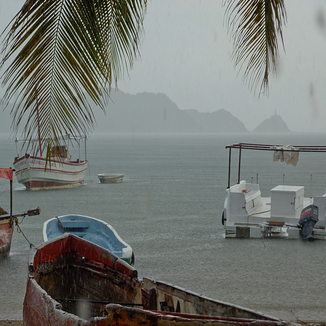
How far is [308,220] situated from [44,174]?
31048 mm

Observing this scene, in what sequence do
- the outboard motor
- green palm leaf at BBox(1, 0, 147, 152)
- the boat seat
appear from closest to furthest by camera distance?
green palm leaf at BBox(1, 0, 147, 152) → the boat seat → the outboard motor

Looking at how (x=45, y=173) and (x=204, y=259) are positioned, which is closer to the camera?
(x=204, y=259)

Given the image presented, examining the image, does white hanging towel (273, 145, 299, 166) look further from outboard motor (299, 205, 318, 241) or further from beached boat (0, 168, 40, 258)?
beached boat (0, 168, 40, 258)

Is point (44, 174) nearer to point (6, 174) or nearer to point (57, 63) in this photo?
point (6, 174)

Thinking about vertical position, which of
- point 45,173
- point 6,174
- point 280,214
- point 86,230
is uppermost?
point 6,174

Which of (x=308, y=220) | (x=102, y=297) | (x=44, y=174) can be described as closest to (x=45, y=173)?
(x=44, y=174)

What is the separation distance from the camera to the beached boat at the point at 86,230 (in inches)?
545

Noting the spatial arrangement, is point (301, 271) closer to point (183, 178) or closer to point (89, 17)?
point (89, 17)

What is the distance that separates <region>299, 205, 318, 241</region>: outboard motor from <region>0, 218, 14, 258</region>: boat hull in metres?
10.9

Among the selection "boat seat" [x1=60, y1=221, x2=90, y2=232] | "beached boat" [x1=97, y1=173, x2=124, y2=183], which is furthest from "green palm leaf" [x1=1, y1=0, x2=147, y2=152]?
"beached boat" [x1=97, y1=173, x2=124, y2=183]

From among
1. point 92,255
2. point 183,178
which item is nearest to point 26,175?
point 183,178

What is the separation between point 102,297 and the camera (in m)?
7.83

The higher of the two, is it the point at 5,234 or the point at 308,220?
the point at 308,220

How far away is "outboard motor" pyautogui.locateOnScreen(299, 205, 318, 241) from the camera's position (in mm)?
18016
